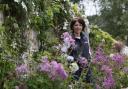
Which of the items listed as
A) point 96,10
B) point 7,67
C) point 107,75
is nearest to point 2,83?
point 7,67

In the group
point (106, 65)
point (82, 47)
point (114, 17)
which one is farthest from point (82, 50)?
point (114, 17)

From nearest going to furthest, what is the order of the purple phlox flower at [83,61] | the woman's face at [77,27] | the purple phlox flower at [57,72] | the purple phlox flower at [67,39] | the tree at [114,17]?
1. the purple phlox flower at [57,72]
2. the purple phlox flower at [67,39]
3. the purple phlox flower at [83,61]
4. the woman's face at [77,27]
5. the tree at [114,17]

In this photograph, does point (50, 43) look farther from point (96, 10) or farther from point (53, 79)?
point (96, 10)

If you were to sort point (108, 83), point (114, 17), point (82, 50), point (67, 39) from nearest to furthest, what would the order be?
point (67, 39) → point (108, 83) → point (82, 50) → point (114, 17)

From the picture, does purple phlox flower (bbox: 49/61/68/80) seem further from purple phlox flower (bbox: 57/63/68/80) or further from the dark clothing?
the dark clothing

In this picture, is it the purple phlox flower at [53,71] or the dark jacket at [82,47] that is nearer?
the purple phlox flower at [53,71]

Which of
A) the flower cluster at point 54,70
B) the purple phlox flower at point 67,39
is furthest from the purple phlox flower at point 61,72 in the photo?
the purple phlox flower at point 67,39

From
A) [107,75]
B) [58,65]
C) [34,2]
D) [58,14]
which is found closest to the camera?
[58,65]

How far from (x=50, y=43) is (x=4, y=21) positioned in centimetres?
144

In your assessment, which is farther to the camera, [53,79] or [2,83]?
[2,83]

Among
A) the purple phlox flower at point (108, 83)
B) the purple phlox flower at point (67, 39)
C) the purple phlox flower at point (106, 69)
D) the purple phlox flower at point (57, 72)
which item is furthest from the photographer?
the purple phlox flower at point (106, 69)

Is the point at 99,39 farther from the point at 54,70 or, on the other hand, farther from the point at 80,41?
the point at 54,70

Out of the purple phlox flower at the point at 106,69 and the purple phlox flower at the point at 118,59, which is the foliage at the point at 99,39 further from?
the purple phlox flower at the point at 106,69

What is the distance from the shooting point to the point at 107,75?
278 inches
